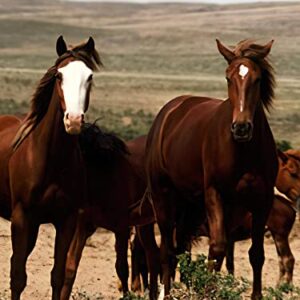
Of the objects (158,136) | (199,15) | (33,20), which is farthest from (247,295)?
(199,15)

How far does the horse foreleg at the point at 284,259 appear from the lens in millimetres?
13867

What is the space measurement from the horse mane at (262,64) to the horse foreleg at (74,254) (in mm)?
2389

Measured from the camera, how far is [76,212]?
936 centimetres

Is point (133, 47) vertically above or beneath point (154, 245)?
above

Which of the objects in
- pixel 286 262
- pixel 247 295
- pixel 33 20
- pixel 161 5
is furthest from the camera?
pixel 161 5

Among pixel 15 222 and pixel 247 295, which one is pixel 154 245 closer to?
pixel 247 295

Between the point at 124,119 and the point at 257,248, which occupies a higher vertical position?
the point at 124,119

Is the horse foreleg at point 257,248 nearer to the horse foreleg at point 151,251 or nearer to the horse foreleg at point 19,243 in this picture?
the horse foreleg at point 19,243

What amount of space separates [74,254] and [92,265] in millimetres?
3065

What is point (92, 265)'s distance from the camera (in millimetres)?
14500

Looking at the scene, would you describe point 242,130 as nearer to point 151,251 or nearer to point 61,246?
point 61,246

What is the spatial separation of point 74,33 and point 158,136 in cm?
9646

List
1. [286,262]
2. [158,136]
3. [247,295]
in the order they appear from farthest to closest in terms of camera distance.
Answer: [286,262]
[247,295]
[158,136]

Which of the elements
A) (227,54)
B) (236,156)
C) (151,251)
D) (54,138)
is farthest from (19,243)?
(151,251)
